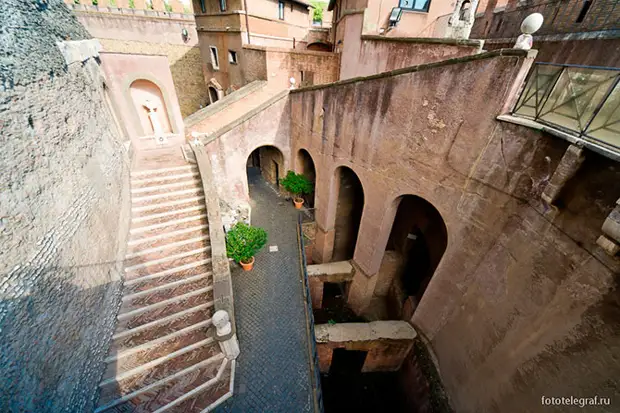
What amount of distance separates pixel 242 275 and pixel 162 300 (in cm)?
245

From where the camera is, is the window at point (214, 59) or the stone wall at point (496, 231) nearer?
the stone wall at point (496, 231)

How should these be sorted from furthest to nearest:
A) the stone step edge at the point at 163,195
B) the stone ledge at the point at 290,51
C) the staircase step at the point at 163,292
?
1. the stone ledge at the point at 290,51
2. the stone step edge at the point at 163,195
3. the staircase step at the point at 163,292

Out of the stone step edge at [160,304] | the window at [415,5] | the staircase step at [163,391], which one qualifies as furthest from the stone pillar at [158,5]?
the staircase step at [163,391]

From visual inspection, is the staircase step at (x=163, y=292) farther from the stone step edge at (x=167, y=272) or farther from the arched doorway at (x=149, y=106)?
the arched doorway at (x=149, y=106)

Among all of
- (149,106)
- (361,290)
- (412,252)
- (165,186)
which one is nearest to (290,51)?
(149,106)

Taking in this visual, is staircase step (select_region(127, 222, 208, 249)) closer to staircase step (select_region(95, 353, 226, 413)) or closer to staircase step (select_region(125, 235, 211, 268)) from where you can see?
staircase step (select_region(125, 235, 211, 268))

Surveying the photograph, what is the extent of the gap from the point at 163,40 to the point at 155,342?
84.8ft

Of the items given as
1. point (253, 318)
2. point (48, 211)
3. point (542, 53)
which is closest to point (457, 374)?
point (253, 318)

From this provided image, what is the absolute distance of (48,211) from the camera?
3398 millimetres

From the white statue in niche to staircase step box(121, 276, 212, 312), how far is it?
629 centimetres

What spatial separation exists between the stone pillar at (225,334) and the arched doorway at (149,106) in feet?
26.4

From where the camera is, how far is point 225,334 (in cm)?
507

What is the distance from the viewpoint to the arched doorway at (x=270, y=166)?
42.1 ft

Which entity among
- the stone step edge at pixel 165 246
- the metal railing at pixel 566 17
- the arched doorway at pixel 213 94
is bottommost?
the stone step edge at pixel 165 246
